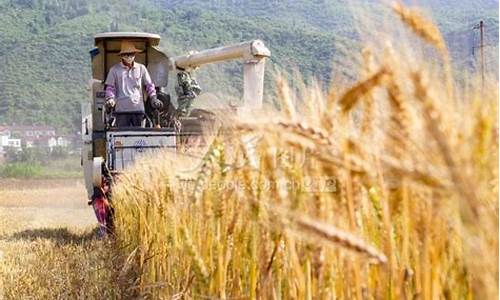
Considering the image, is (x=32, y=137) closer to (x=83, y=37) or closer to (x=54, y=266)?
(x=83, y=37)

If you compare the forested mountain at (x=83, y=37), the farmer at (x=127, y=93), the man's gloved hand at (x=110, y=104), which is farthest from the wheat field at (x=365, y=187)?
the forested mountain at (x=83, y=37)

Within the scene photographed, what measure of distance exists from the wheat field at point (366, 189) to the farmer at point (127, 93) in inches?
261

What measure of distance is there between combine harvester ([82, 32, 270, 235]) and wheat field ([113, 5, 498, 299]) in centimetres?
566

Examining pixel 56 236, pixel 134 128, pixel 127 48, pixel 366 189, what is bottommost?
pixel 56 236

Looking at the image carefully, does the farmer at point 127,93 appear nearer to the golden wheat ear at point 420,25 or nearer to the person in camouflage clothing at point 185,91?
the person in camouflage clothing at point 185,91

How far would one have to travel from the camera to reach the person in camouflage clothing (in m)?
12.0

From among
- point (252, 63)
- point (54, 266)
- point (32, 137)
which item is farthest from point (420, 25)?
point (32, 137)

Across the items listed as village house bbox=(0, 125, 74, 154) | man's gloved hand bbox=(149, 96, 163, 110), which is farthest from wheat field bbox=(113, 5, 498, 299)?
village house bbox=(0, 125, 74, 154)

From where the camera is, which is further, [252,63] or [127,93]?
[252,63]

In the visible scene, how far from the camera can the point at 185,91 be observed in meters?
12.6

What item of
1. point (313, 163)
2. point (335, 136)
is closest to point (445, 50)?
point (335, 136)

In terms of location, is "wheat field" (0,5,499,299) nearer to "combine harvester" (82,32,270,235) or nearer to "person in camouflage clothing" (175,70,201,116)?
"combine harvester" (82,32,270,235)

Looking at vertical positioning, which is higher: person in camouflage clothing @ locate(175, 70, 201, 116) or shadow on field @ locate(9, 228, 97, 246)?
person in camouflage clothing @ locate(175, 70, 201, 116)

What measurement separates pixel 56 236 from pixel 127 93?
75.8 inches
